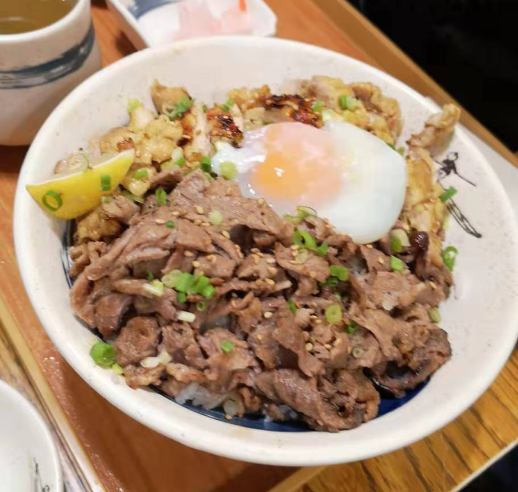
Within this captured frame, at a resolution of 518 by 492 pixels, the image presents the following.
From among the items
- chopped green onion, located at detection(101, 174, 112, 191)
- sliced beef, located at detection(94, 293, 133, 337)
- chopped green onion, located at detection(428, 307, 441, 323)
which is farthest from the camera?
chopped green onion, located at detection(428, 307, 441, 323)

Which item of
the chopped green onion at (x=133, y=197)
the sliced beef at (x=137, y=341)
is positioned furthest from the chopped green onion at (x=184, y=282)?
the chopped green onion at (x=133, y=197)

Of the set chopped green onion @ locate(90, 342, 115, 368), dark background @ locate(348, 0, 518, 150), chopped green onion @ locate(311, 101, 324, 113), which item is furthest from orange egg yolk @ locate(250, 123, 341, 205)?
dark background @ locate(348, 0, 518, 150)

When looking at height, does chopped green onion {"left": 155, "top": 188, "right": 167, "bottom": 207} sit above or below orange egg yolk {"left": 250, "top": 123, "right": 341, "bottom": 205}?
below

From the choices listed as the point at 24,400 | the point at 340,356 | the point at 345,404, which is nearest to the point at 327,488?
the point at 345,404

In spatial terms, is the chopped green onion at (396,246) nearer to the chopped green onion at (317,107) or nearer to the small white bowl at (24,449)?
the chopped green onion at (317,107)

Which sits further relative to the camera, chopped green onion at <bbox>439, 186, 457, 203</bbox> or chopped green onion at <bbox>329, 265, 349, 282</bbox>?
chopped green onion at <bbox>439, 186, 457, 203</bbox>

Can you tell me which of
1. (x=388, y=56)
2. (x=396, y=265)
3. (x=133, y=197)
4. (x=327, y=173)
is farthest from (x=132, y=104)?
(x=388, y=56)

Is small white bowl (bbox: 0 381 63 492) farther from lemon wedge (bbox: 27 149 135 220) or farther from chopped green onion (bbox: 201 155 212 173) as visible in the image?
chopped green onion (bbox: 201 155 212 173)

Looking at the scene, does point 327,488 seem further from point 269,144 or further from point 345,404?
point 269,144
